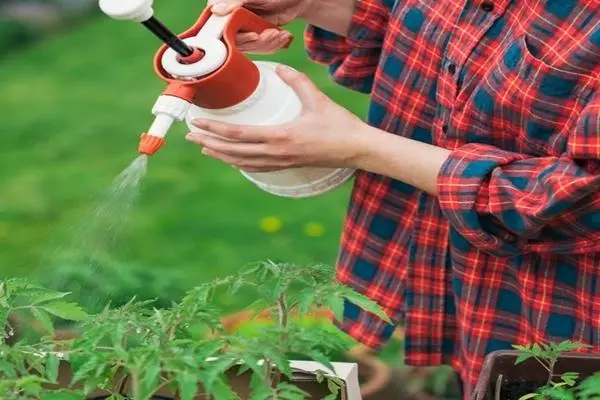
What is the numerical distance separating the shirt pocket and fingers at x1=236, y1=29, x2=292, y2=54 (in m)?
0.38

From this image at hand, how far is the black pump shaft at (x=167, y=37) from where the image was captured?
1551 mm

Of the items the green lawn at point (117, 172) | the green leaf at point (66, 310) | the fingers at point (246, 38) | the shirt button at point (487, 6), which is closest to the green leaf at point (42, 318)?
the green leaf at point (66, 310)

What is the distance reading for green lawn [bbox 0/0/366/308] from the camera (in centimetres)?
366

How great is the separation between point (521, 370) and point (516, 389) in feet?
0.08

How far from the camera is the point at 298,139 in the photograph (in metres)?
1.72

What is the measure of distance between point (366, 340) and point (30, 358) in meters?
0.79

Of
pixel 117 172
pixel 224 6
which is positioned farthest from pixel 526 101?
pixel 117 172

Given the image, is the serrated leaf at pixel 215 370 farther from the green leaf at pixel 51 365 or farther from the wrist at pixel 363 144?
the wrist at pixel 363 144

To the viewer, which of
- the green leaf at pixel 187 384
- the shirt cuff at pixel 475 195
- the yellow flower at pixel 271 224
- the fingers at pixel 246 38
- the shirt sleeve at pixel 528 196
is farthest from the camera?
the yellow flower at pixel 271 224

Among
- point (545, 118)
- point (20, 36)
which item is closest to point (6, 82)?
point (20, 36)

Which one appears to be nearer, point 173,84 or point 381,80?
point 173,84

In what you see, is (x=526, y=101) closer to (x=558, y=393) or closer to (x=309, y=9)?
(x=558, y=393)

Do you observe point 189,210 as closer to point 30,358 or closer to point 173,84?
point 173,84

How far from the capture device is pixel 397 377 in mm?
2723
